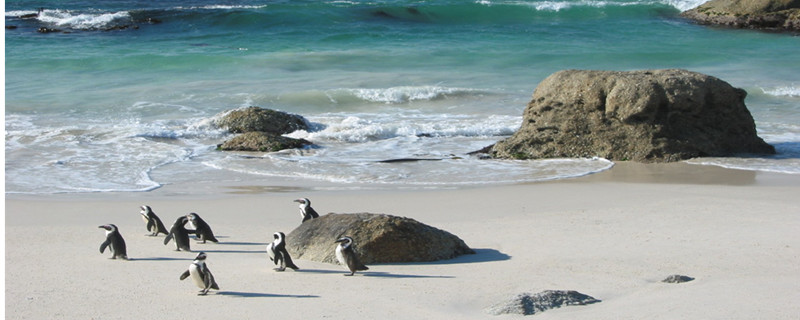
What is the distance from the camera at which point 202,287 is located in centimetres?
682

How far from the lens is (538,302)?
252 inches

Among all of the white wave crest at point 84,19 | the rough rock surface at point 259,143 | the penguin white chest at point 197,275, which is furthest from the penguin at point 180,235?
the white wave crest at point 84,19

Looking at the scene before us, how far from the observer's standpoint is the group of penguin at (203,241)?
682cm

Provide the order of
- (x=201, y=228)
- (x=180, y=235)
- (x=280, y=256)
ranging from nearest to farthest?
1. (x=280, y=256)
2. (x=180, y=235)
3. (x=201, y=228)

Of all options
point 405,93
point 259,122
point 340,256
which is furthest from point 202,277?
point 405,93

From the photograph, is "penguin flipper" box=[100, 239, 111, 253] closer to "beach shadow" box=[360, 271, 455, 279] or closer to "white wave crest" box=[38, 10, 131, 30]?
"beach shadow" box=[360, 271, 455, 279]

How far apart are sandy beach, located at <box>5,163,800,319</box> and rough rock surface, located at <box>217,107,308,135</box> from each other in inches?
164

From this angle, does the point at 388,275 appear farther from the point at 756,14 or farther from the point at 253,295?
the point at 756,14

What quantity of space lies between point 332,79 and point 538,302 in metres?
16.8

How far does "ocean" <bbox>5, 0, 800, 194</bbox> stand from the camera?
42.5ft

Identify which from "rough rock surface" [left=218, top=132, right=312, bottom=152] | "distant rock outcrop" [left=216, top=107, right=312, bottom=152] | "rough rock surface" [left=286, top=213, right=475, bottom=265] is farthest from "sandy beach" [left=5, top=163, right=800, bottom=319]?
"distant rock outcrop" [left=216, top=107, right=312, bottom=152]

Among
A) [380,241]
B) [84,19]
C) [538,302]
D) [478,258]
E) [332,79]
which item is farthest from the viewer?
[84,19]

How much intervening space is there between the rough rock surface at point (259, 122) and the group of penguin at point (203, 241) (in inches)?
255

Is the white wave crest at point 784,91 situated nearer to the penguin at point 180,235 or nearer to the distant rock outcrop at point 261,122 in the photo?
the distant rock outcrop at point 261,122
